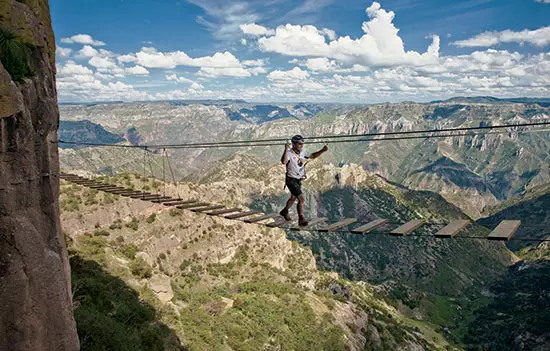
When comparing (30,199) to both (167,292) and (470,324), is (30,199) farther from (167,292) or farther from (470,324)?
(470,324)

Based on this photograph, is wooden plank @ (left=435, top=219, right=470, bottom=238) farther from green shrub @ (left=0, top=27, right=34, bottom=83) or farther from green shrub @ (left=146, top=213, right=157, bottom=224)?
green shrub @ (left=146, top=213, right=157, bottom=224)

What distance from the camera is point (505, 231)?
35.1ft

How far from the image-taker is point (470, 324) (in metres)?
120

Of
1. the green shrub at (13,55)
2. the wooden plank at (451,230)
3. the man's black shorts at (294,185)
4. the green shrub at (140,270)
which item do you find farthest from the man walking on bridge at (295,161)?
the green shrub at (140,270)

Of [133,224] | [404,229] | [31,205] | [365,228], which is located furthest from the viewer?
[133,224]

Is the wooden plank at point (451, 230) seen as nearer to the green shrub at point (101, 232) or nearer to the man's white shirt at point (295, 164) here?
the man's white shirt at point (295, 164)

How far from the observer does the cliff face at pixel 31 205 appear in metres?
9.54

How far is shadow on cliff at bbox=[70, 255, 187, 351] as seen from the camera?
1730 cm

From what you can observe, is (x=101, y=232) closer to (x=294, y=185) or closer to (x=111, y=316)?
(x=111, y=316)


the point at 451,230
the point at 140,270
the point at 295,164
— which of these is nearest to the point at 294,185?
the point at 295,164

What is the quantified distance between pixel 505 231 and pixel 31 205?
1440 cm

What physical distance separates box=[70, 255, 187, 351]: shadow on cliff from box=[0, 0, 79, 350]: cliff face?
627cm

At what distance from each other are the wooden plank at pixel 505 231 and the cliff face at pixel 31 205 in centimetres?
1319

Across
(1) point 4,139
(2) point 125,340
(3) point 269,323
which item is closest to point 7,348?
(1) point 4,139
